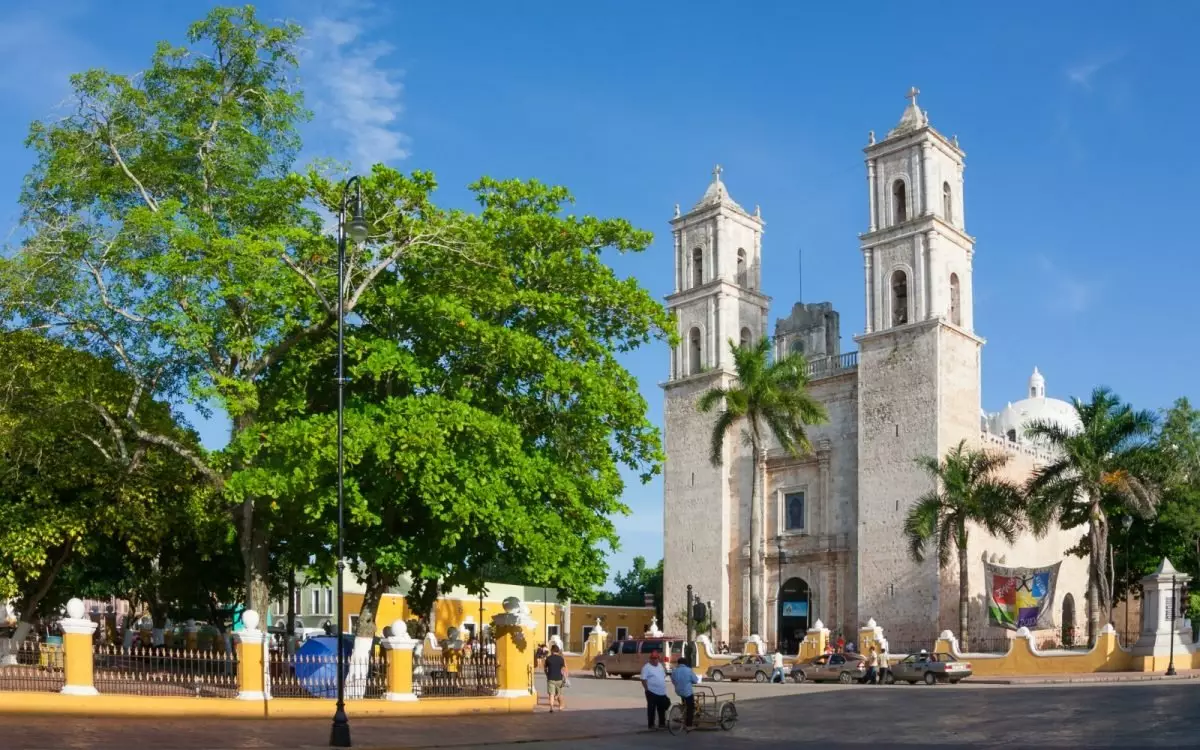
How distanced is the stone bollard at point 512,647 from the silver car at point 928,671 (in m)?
15.6

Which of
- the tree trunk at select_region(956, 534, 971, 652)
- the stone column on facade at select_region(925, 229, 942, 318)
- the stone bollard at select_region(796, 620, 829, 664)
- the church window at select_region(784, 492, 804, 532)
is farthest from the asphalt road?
the church window at select_region(784, 492, 804, 532)

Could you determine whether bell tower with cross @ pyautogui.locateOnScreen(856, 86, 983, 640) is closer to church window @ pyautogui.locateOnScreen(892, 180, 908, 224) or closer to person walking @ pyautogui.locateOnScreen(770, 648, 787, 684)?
church window @ pyautogui.locateOnScreen(892, 180, 908, 224)

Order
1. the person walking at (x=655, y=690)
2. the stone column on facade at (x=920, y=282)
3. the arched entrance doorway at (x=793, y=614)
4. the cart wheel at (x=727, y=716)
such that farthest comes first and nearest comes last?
the arched entrance doorway at (x=793, y=614)
the stone column on facade at (x=920, y=282)
the cart wheel at (x=727, y=716)
the person walking at (x=655, y=690)

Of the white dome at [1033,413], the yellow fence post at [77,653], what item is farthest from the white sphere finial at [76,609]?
the white dome at [1033,413]

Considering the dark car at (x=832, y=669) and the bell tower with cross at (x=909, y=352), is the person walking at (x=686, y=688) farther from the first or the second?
the bell tower with cross at (x=909, y=352)

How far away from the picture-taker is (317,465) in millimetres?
21406

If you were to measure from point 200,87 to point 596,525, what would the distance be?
11789 mm

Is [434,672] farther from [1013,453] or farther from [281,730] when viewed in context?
[1013,453]

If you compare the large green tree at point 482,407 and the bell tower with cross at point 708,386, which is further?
the bell tower with cross at point 708,386

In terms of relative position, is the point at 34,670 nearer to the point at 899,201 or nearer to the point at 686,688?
the point at 686,688

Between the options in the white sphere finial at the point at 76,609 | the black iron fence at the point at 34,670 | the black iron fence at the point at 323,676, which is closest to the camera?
the white sphere finial at the point at 76,609

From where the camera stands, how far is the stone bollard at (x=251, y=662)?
66.9 ft

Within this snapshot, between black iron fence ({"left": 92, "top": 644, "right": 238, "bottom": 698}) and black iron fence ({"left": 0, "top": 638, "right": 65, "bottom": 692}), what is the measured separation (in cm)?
65

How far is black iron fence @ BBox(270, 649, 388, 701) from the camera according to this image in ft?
69.2
